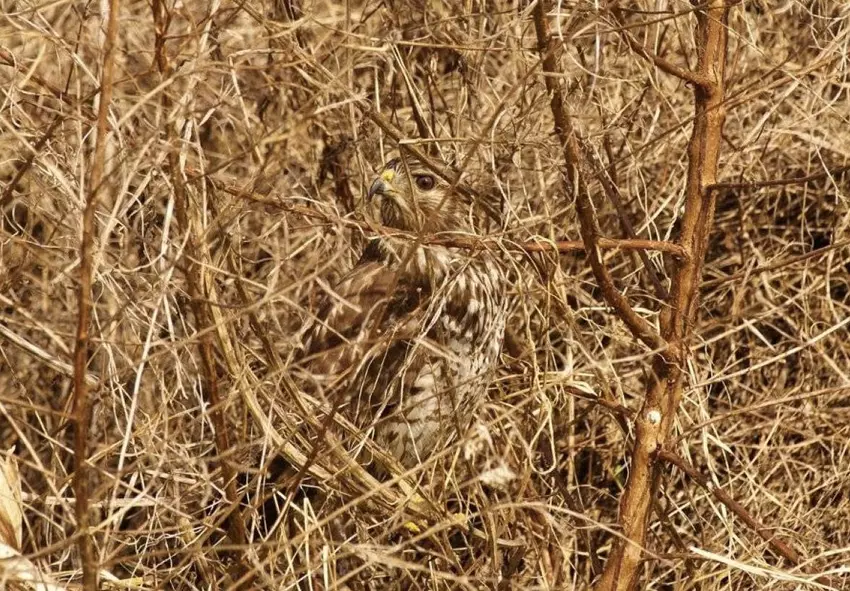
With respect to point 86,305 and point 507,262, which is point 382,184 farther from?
point 86,305

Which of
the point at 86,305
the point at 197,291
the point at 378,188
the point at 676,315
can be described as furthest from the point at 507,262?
the point at 86,305

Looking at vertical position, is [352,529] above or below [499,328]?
below

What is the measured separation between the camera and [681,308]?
3621 mm

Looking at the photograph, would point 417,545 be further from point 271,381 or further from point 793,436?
point 793,436

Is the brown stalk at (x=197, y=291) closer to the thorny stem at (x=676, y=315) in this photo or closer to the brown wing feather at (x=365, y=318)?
the brown wing feather at (x=365, y=318)

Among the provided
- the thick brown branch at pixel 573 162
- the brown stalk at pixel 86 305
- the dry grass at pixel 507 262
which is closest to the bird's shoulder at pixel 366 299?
the dry grass at pixel 507 262

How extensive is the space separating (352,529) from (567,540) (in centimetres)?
69

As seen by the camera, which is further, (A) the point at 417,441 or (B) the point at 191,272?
(A) the point at 417,441

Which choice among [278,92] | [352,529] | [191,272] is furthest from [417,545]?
[278,92]

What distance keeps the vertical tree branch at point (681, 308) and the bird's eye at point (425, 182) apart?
1.48 metres

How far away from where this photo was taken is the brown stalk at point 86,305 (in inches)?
99.1

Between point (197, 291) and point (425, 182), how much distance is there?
1952mm

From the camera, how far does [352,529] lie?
13.8 feet

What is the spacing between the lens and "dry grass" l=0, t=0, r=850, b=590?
11.0ft
